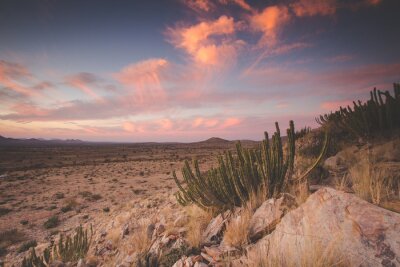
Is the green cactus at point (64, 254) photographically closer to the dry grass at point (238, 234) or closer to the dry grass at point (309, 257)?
the dry grass at point (238, 234)

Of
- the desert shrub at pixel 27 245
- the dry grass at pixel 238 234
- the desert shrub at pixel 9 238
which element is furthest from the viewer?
the desert shrub at pixel 9 238

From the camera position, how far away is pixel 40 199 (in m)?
18.3

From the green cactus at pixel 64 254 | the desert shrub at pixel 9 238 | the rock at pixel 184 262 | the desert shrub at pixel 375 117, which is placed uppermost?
the desert shrub at pixel 375 117

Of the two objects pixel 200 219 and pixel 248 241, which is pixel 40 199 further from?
pixel 248 241

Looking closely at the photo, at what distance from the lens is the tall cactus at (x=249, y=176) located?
4.94 meters

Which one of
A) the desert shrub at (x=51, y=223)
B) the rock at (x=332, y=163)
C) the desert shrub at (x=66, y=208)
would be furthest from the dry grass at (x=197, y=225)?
the desert shrub at (x=66, y=208)

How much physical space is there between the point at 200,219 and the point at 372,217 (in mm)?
3541

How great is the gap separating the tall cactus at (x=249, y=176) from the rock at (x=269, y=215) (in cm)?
60

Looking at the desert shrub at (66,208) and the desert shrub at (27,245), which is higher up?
the desert shrub at (66,208)

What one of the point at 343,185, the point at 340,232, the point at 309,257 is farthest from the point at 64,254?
the point at 343,185

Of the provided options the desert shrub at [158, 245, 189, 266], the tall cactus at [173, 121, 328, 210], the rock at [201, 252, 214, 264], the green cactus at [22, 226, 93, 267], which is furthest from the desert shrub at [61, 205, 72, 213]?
the rock at [201, 252, 214, 264]

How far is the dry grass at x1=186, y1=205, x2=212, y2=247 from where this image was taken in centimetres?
443

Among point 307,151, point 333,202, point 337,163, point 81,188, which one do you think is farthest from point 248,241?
point 81,188

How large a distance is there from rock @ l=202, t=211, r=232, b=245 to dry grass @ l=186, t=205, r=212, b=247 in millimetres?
135
